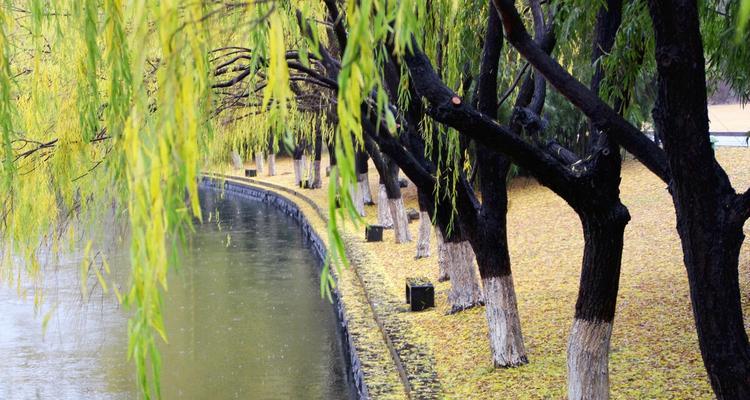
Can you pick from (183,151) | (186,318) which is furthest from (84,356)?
(183,151)

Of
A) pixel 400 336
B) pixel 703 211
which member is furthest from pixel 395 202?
pixel 703 211

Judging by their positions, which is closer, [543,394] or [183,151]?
[183,151]

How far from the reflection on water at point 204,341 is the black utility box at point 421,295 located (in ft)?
3.70

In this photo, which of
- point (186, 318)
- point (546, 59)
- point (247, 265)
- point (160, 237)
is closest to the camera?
point (160, 237)

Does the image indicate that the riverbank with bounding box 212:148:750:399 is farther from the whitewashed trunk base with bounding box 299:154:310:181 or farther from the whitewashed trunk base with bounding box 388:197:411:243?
the whitewashed trunk base with bounding box 299:154:310:181

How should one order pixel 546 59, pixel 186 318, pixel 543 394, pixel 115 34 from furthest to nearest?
pixel 186 318 → pixel 543 394 → pixel 546 59 → pixel 115 34

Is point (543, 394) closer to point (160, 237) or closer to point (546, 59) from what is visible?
point (546, 59)

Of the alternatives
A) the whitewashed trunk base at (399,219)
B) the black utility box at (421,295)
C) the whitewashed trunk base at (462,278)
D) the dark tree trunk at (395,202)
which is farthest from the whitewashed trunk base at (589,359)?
the whitewashed trunk base at (399,219)

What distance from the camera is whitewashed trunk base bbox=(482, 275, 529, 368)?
863cm

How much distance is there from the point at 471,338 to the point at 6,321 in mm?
7981

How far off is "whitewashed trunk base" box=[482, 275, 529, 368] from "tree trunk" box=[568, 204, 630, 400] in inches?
68.8

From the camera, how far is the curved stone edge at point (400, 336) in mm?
8203

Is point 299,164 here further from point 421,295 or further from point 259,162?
point 421,295

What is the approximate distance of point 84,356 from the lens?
12.1m
